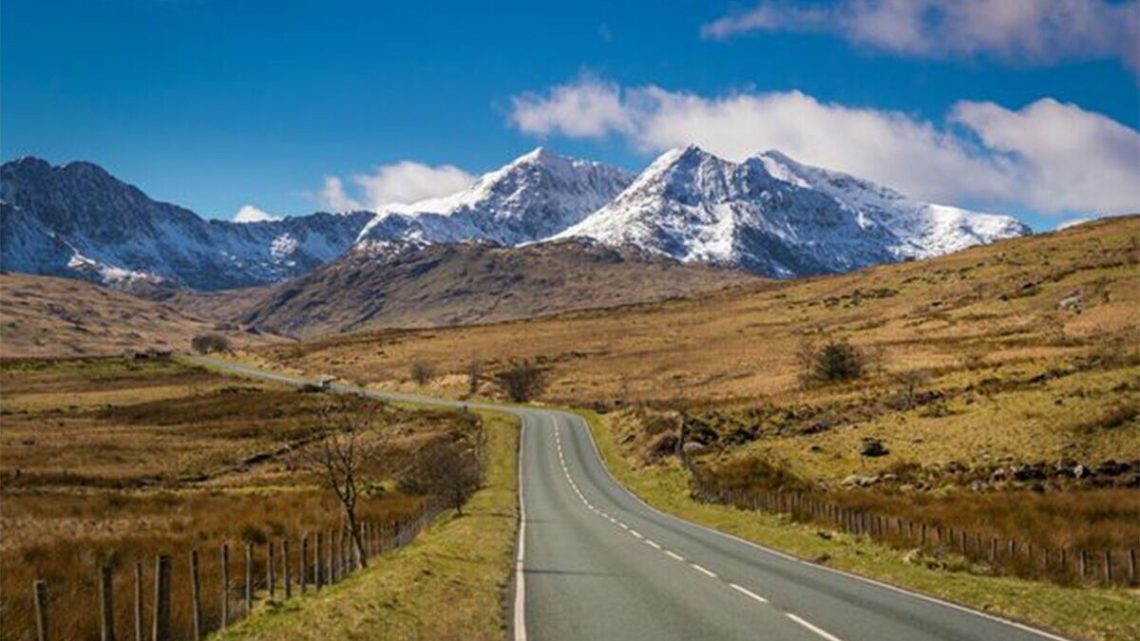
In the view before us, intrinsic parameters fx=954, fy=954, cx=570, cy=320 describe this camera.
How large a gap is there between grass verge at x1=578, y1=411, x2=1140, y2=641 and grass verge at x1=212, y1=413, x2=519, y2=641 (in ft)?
30.5

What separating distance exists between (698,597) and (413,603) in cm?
566

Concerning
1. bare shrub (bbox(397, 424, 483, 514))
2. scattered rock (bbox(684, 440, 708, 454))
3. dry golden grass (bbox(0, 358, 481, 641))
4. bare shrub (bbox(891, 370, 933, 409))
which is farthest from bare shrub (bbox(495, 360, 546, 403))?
bare shrub (bbox(397, 424, 483, 514))

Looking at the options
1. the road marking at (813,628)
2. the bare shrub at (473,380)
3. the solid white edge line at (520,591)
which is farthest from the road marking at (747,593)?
the bare shrub at (473,380)

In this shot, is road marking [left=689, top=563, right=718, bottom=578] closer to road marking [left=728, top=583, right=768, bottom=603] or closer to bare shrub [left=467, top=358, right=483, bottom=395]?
road marking [left=728, top=583, right=768, bottom=603]

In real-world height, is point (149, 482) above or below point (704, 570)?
below

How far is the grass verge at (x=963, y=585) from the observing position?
1698 centimetres

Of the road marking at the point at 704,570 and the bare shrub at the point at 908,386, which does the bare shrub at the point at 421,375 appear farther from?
the road marking at the point at 704,570

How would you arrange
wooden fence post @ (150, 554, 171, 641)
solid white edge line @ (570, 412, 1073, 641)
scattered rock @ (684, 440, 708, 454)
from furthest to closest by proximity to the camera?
scattered rock @ (684, 440, 708, 454) → solid white edge line @ (570, 412, 1073, 641) → wooden fence post @ (150, 554, 171, 641)

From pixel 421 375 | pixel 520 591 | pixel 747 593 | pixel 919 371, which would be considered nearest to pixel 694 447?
pixel 919 371

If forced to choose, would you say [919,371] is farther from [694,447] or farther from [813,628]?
[813,628]

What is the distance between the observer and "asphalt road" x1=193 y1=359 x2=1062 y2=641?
51.3 ft

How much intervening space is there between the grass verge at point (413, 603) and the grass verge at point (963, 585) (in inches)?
366

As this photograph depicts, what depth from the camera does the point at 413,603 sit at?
1784 cm

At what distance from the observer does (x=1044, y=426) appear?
53.7 m
